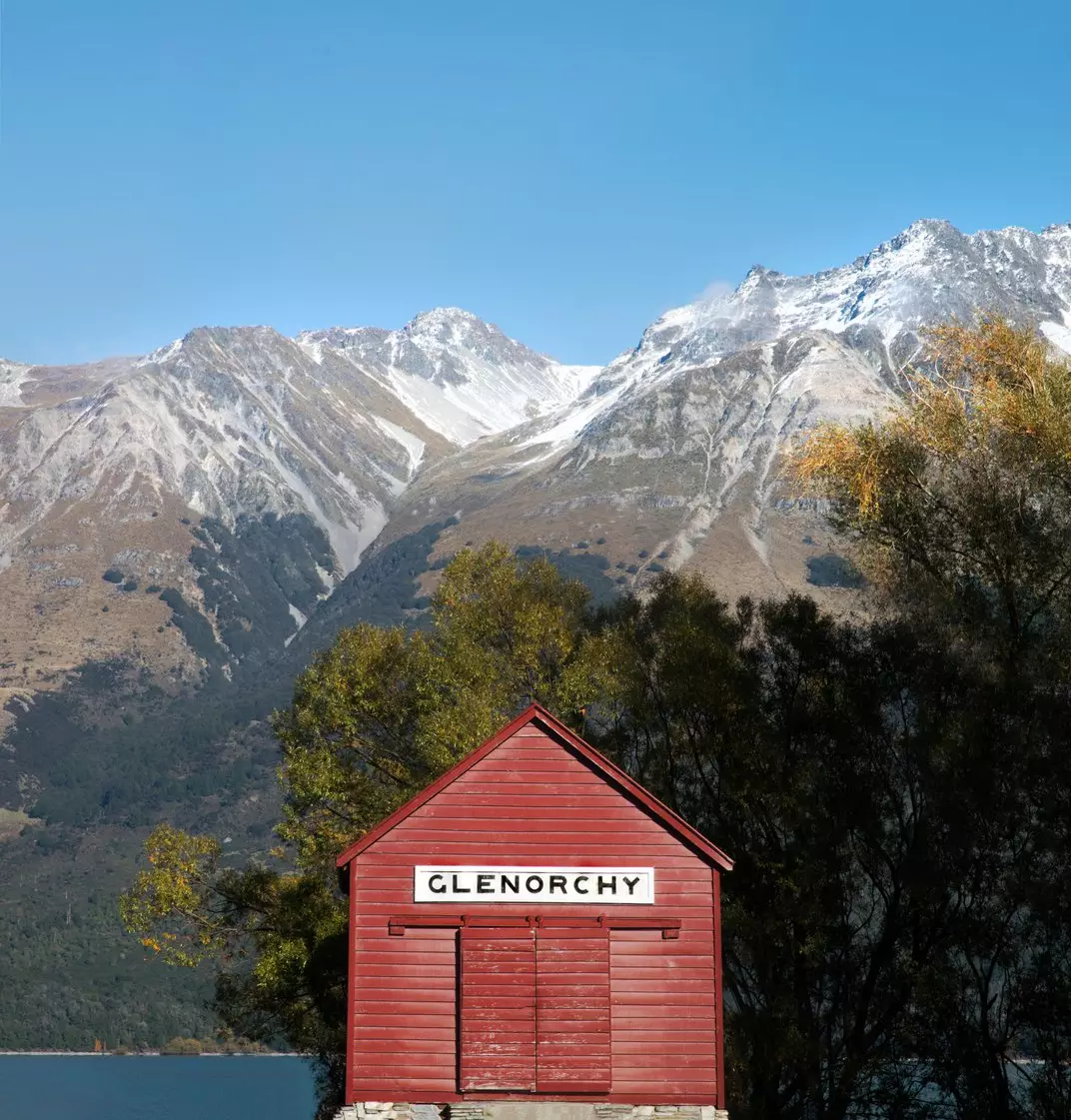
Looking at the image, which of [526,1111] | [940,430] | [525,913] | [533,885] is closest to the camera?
[526,1111]

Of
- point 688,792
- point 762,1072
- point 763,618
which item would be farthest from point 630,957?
point 763,618

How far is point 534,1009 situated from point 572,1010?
0.86 meters

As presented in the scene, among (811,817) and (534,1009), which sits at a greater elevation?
(811,817)

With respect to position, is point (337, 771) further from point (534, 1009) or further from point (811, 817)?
point (534, 1009)

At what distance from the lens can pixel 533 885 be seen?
111 ft

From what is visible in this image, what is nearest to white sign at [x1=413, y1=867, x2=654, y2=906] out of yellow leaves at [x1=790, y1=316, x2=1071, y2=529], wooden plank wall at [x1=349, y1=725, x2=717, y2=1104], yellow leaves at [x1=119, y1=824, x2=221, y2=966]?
wooden plank wall at [x1=349, y1=725, x2=717, y2=1104]

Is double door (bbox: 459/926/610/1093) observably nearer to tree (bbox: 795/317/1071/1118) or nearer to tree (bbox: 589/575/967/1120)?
tree (bbox: 589/575/967/1120)

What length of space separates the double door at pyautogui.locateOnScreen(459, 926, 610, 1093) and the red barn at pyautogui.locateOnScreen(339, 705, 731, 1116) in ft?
0.10

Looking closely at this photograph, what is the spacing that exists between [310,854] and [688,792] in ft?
39.4

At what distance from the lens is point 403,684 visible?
51.7m

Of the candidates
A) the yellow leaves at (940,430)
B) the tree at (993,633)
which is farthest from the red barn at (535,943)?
the yellow leaves at (940,430)

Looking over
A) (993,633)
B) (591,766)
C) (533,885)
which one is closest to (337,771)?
(533,885)

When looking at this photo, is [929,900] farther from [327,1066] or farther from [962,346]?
[327,1066]

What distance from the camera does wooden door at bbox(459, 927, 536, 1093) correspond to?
32812mm
